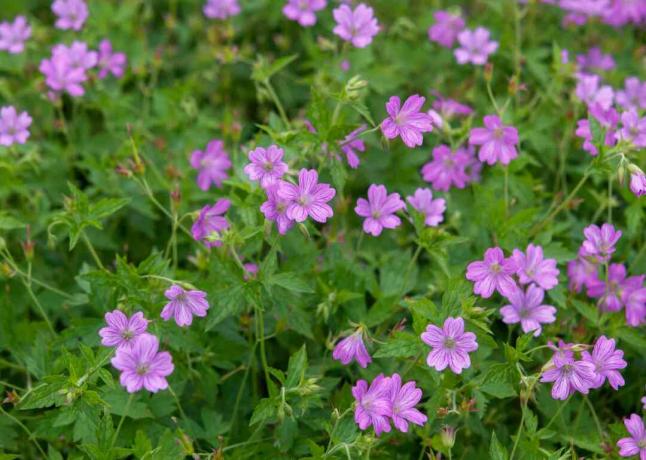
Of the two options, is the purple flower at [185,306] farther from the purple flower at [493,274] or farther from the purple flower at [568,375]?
the purple flower at [568,375]

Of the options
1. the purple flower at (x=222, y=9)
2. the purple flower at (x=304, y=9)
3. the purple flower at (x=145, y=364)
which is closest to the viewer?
the purple flower at (x=145, y=364)

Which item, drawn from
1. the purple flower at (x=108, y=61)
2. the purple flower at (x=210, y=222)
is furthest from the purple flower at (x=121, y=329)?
the purple flower at (x=108, y=61)

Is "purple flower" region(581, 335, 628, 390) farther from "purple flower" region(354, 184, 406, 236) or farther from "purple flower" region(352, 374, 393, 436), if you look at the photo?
"purple flower" region(354, 184, 406, 236)

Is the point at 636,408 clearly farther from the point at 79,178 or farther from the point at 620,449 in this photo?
the point at 79,178

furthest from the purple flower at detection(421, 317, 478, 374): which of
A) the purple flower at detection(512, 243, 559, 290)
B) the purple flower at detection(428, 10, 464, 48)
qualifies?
the purple flower at detection(428, 10, 464, 48)

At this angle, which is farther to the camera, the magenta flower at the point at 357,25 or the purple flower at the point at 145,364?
the magenta flower at the point at 357,25

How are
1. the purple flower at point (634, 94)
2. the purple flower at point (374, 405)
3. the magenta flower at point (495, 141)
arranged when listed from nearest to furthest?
1. the purple flower at point (374, 405)
2. the magenta flower at point (495, 141)
3. the purple flower at point (634, 94)

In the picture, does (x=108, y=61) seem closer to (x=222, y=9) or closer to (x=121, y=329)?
(x=222, y=9)
